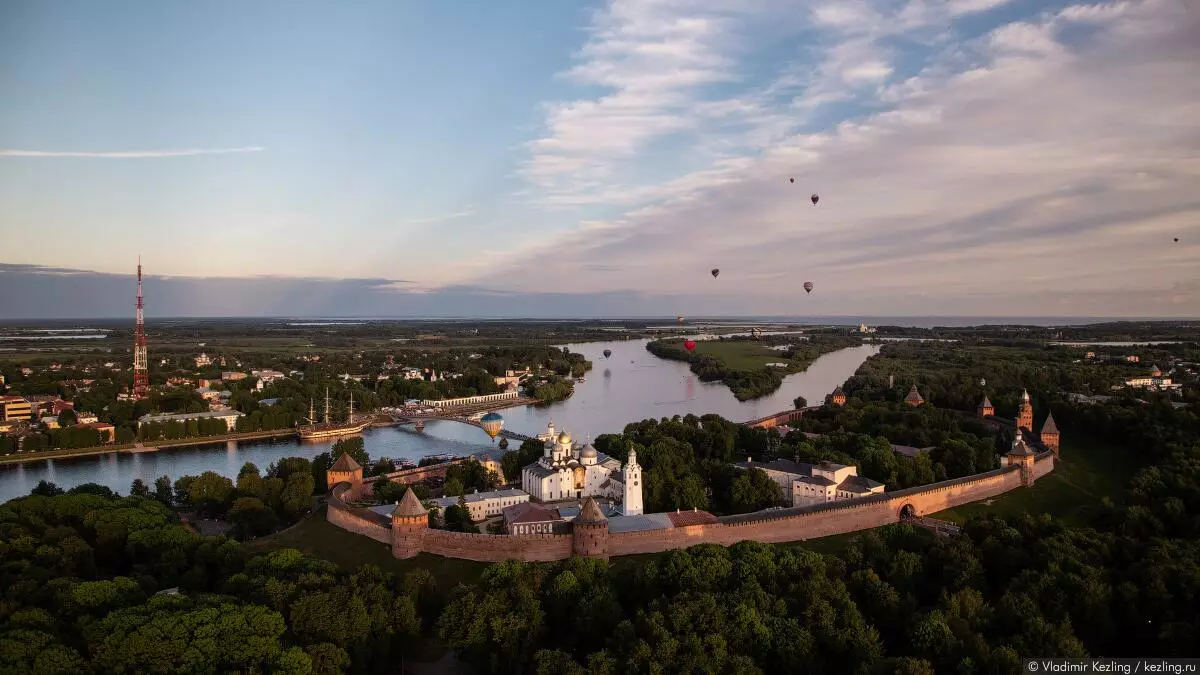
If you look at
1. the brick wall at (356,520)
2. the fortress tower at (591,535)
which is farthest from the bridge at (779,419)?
the brick wall at (356,520)

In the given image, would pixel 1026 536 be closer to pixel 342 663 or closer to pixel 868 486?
pixel 868 486

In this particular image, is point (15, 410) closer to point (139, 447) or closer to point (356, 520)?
point (139, 447)

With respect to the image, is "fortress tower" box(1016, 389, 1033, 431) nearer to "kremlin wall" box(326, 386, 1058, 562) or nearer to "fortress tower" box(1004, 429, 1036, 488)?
"fortress tower" box(1004, 429, 1036, 488)

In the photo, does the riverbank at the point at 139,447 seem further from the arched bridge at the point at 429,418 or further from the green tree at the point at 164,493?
the green tree at the point at 164,493

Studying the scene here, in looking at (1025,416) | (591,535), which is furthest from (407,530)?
(1025,416)

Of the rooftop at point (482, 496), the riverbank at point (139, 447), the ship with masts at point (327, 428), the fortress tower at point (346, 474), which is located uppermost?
the fortress tower at point (346, 474)

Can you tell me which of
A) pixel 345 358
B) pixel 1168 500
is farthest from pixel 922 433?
pixel 345 358
